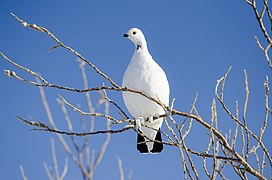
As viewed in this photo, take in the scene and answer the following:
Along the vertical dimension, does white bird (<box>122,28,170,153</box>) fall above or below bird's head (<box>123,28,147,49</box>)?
below

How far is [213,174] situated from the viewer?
6.52 feet

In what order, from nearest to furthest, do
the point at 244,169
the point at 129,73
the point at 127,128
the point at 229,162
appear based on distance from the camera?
the point at 244,169, the point at 229,162, the point at 127,128, the point at 129,73

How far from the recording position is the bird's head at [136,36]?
12.7ft

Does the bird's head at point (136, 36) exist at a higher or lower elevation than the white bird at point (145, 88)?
higher

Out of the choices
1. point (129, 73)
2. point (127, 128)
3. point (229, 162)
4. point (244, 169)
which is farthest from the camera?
point (129, 73)

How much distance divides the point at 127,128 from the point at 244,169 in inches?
35.6

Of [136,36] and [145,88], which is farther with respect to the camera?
[136,36]

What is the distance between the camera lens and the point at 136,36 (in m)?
3.93

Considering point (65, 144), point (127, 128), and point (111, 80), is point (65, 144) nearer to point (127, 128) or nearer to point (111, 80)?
point (111, 80)

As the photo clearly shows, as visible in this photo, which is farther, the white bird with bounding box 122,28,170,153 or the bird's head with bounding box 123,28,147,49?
the bird's head with bounding box 123,28,147,49

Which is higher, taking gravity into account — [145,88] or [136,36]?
[136,36]

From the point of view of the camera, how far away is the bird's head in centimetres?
387

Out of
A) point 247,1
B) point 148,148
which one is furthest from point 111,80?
point 148,148

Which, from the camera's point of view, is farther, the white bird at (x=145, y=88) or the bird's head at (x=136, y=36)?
the bird's head at (x=136, y=36)
